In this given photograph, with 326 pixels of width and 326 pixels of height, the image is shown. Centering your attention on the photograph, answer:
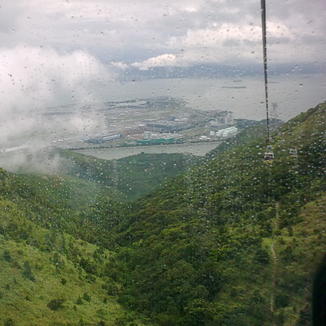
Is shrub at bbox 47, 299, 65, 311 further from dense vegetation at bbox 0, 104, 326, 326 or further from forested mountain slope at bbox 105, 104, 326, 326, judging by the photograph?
forested mountain slope at bbox 105, 104, 326, 326

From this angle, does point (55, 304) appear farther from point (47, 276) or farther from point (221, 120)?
point (221, 120)

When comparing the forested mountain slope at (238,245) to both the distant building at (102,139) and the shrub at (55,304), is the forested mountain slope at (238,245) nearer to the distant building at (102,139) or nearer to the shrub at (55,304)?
the shrub at (55,304)

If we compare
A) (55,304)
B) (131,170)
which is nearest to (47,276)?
(55,304)

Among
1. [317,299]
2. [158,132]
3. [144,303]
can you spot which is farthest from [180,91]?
[317,299]

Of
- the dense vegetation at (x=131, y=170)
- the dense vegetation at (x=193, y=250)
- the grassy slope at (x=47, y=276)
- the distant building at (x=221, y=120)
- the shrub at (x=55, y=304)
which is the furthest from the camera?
the dense vegetation at (x=131, y=170)

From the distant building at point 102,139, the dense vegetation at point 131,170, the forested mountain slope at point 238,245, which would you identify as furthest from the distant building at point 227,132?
the distant building at point 102,139

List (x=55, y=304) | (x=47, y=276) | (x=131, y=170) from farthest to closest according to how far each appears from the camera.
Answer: (x=131, y=170)
(x=47, y=276)
(x=55, y=304)

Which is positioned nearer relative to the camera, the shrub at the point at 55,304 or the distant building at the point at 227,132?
the shrub at the point at 55,304

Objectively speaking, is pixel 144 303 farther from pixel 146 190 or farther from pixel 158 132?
pixel 158 132
